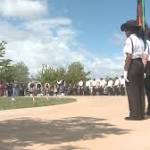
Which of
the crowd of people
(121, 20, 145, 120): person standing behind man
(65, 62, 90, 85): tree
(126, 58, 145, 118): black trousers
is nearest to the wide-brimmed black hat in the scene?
(121, 20, 145, 120): person standing behind man

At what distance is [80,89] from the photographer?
4919 centimetres

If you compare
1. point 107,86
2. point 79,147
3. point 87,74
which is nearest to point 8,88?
point 107,86

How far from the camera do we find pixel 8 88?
5344 cm

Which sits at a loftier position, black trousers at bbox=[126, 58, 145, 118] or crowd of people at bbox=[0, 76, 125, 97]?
crowd of people at bbox=[0, 76, 125, 97]

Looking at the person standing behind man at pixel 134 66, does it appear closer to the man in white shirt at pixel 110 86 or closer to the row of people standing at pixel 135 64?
the row of people standing at pixel 135 64

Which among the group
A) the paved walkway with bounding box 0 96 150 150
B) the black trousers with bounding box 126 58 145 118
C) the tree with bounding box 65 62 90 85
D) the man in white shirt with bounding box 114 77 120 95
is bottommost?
the paved walkway with bounding box 0 96 150 150

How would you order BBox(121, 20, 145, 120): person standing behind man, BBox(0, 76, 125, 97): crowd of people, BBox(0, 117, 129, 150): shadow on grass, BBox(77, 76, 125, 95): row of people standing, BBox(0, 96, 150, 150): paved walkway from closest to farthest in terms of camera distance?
BBox(0, 96, 150, 150): paved walkway < BBox(0, 117, 129, 150): shadow on grass < BBox(121, 20, 145, 120): person standing behind man < BBox(77, 76, 125, 95): row of people standing < BBox(0, 76, 125, 97): crowd of people

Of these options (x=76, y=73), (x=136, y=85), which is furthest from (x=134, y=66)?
(x=76, y=73)

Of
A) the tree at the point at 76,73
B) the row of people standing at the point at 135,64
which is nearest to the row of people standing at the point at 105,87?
the row of people standing at the point at 135,64

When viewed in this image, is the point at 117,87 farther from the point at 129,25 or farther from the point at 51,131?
the point at 51,131

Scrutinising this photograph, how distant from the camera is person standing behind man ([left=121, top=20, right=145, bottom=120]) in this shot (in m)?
13.4

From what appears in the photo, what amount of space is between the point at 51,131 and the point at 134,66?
3273mm

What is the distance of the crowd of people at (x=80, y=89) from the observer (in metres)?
42.9

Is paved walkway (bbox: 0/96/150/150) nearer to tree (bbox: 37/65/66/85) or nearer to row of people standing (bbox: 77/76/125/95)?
row of people standing (bbox: 77/76/125/95)
